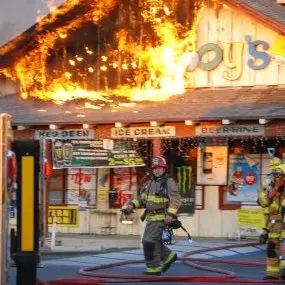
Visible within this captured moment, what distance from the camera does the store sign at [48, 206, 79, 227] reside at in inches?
911

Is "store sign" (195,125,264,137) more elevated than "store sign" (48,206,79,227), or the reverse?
"store sign" (195,125,264,137)

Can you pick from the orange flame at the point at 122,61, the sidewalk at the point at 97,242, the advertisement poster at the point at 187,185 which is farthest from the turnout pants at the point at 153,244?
the advertisement poster at the point at 187,185

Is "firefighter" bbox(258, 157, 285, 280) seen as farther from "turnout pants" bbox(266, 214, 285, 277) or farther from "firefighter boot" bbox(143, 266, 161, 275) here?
"firefighter boot" bbox(143, 266, 161, 275)

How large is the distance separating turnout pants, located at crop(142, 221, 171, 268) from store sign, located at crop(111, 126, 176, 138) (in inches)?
280

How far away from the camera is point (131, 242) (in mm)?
21250

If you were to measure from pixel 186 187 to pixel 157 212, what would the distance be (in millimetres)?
8767

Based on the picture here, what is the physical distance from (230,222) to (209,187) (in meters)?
0.93

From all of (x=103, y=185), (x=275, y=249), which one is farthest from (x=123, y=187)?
(x=275, y=249)

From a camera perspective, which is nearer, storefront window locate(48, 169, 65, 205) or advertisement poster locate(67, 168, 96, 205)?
advertisement poster locate(67, 168, 96, 205)

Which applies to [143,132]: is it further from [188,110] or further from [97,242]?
[97,242]

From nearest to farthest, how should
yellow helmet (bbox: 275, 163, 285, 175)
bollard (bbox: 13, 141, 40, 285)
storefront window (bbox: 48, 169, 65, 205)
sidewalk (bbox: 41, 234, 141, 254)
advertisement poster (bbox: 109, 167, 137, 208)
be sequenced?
bollard (bbox: 13, 141, 40, 285)
yellow helmet (bbox: 275, 163, 285, 175)
sidewalk (bbox: 41, 234, 141, 254)
advertisement poster (bbox: 109, 167, 137, 208)
storefront window (bbox: 48, 169, 65, 205)

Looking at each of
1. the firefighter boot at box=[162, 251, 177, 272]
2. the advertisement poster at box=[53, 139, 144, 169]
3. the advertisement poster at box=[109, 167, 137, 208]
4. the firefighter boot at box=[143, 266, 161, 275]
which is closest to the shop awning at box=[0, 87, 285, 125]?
the advertisement poster at box=[53, 139, 144, 169]

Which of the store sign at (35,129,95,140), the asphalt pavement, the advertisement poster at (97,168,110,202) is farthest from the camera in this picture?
the advertisement poster at (97,168,110,202)

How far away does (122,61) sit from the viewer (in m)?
21.8
